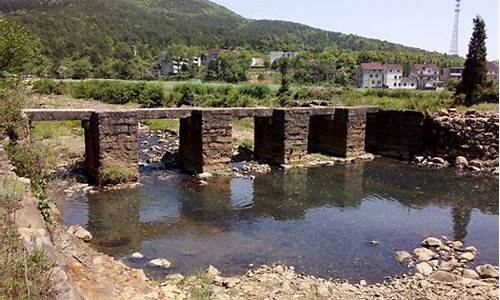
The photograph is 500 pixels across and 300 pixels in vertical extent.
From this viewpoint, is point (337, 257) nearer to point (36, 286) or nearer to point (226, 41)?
point (36, 286)

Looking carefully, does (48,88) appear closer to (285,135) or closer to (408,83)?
(285,135)

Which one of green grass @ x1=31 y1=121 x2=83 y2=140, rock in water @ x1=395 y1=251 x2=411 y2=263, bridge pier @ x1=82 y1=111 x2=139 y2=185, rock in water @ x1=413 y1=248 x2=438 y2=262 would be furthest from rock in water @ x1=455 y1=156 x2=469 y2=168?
green grass @ x1=31 y1=121 x2=83 y2=140

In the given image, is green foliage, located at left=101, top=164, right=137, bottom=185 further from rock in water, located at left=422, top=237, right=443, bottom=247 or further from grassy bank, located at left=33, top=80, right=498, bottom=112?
grassy bank, located at left=33, top=80, right=498, bottom=112

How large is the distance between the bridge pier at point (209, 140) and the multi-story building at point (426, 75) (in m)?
68.9

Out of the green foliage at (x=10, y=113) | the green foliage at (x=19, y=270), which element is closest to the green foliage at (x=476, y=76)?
the green foliage at (x=10, y=113)

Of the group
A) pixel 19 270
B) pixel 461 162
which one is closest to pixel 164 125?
pixel 461 162

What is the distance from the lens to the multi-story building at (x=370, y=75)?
77750 mm

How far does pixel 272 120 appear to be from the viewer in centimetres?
1755

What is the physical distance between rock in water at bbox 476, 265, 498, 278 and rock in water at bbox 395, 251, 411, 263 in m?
1.24

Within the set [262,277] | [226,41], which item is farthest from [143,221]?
[226,41]

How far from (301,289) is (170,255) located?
2924 mm

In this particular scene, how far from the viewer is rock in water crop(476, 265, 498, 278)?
8219 mm

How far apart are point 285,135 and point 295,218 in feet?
18.4

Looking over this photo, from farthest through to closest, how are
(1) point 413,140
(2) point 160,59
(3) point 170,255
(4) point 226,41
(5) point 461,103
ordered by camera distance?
(4) point 226,41 < (2) point 160,59 < (5) point 461,103 < (1) point 413,140 < (3) point 170,255
